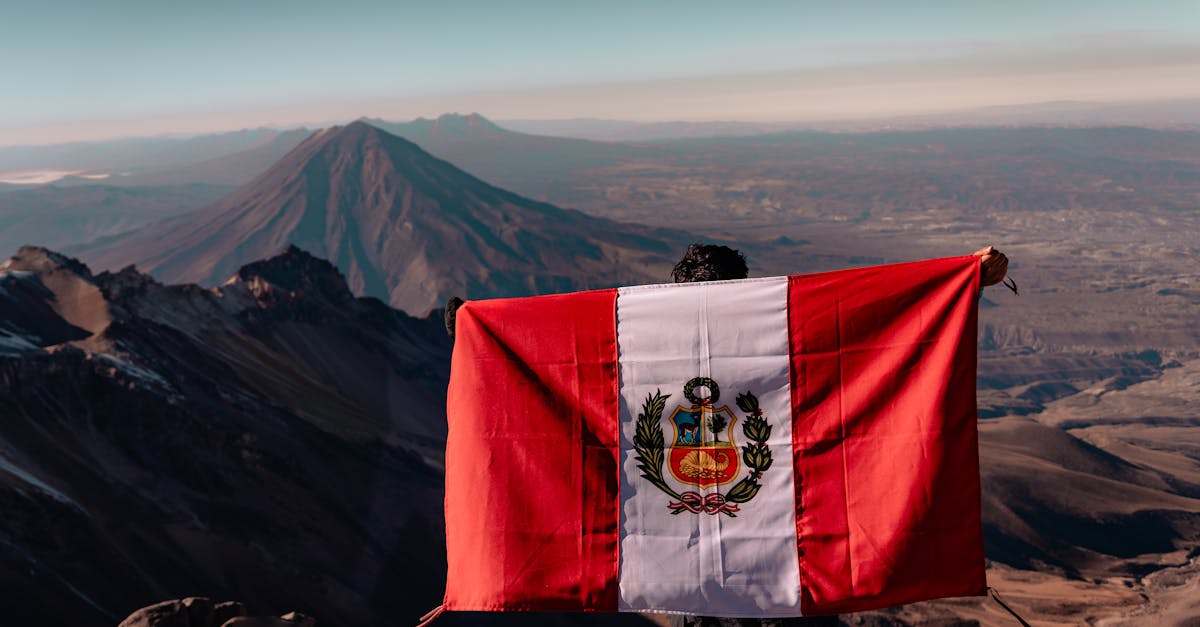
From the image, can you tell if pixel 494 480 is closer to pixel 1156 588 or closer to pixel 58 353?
pixel 58 353

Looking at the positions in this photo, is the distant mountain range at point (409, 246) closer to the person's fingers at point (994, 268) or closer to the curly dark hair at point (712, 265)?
the curly dark hair at point (712, 265)

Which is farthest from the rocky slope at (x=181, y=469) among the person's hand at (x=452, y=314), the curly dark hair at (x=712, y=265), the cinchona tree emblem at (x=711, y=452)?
the curly dark hair at (x=712, y=265)

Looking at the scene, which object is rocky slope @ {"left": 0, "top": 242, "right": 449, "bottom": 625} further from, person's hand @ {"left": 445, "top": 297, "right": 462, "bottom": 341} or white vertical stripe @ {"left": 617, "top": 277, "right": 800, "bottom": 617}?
white vertical stripe @ {"left": 617, "top": 277, "right": 800, "bottom": 617}

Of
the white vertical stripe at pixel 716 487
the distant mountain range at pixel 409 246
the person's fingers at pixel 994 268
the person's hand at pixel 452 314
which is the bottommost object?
the distant mountain range at pixel 409 246

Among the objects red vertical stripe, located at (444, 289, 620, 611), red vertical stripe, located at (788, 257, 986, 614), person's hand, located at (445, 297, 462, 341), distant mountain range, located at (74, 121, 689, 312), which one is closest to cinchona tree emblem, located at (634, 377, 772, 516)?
red vertical stripe, located at (788, 257, 986, 614)

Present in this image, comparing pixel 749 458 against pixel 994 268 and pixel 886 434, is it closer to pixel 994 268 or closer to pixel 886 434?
pixel 886 434

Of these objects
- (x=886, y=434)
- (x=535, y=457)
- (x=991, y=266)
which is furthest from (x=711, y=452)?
(x=991, y=266)

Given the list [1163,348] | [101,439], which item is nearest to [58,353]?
[101,439]

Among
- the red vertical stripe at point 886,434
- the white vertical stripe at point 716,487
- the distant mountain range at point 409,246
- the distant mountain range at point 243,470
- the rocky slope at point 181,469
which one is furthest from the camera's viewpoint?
the distant mountain range at point 409,246
